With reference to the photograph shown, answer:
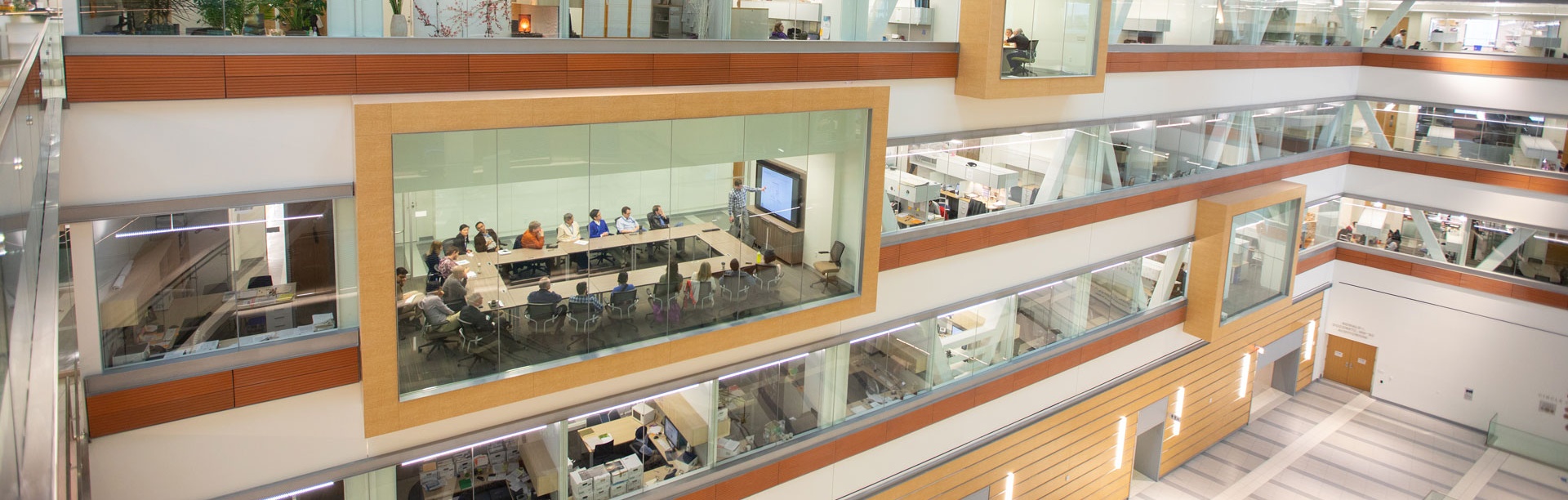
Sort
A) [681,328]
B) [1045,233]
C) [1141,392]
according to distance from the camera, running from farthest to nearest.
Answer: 1. [1141,392]
2. [1045,233]
3. [681,328]

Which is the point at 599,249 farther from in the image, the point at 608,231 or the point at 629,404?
the point at 629,404

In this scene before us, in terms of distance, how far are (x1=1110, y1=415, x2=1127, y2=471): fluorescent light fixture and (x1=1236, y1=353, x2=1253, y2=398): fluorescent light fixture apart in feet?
14.5

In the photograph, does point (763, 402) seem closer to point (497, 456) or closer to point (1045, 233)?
point (497, 456)

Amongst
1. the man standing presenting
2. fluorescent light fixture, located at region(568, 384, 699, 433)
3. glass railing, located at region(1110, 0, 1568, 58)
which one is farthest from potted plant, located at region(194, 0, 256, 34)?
glass railing, located at region(1110, 0, 1568, 58)

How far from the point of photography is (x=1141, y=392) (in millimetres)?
16578

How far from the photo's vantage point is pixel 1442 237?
20344 millimetres

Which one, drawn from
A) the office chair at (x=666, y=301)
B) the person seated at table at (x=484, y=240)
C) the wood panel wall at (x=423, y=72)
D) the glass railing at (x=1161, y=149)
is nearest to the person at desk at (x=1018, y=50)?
the glass railing at (x=1161, y=149)

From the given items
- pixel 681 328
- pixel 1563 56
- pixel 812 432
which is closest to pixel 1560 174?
pixel 1563 56

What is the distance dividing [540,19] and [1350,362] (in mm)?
21518

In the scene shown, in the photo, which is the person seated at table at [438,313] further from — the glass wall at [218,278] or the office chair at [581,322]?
the office chair at [581,322]

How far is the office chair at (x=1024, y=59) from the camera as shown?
11727 mm

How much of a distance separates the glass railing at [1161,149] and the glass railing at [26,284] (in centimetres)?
810

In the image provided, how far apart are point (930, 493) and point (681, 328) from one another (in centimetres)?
543

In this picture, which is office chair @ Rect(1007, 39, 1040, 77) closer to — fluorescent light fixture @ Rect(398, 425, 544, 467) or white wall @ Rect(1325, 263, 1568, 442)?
fluorescent light fixture @ Rect(398, 425, 544, 467)
